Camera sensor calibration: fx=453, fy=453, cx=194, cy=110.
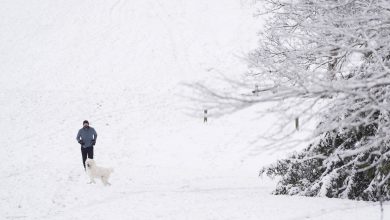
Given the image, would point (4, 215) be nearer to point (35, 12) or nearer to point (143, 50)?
point (143, 50)

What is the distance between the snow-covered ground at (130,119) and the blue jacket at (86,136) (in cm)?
106

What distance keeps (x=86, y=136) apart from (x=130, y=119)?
1006 centimetres

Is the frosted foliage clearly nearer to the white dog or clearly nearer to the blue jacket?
the white dog

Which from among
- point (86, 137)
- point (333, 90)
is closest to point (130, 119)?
point (86, 137)

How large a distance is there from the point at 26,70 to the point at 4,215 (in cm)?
2444

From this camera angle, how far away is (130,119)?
2469cm

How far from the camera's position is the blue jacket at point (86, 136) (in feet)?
47.9

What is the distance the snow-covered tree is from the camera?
165 inches

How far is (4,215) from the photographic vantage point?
1071cm

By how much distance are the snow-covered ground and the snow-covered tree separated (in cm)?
60

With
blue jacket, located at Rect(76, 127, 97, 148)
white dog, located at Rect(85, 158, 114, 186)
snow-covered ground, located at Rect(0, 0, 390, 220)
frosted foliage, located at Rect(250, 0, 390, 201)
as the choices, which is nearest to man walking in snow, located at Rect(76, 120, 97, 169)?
blue jacket, located at Rect(76, 127, 97, 148)

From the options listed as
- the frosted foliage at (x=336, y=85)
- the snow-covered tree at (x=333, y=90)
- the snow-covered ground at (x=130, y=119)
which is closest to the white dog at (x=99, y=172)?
the snow-covered ground at (x=130, y=119)

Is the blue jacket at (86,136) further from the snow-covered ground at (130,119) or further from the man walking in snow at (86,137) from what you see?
the snow-covered ground at (130,119)

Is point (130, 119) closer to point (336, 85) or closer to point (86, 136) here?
point (86, 136)
